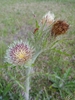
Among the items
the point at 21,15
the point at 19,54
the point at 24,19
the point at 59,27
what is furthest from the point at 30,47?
the point at 21,15

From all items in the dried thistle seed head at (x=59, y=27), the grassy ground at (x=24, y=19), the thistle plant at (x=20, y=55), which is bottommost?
the thistle plant at (x=20, y=55)

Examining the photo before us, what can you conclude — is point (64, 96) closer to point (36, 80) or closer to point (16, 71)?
point (36, 80)

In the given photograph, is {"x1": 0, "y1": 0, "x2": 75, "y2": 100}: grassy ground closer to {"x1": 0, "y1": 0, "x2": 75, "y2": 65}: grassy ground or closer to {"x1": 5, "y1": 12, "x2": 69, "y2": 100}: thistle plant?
{"x1": 0, "y1": 0, "x2": 75, "y2": 65}: grassy ground

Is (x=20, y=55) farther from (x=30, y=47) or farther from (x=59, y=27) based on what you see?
(x=59, y=27)

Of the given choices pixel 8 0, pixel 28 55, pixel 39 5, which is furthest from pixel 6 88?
pixel 8 0

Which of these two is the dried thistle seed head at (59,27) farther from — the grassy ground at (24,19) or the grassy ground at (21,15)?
the grassy ground at (21,15)

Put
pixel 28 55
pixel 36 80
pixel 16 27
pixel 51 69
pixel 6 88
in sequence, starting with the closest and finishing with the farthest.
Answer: pixel 28 55
pixel 6 88
pixel 36 80
pixel 51 69
pixel 16 27

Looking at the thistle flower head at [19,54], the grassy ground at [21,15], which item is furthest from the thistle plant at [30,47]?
the grassy ground at [21,15]
